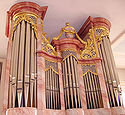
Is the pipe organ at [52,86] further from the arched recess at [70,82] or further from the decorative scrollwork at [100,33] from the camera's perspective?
the decorative scrollwork at [100,33]

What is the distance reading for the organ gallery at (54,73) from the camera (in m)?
4.14

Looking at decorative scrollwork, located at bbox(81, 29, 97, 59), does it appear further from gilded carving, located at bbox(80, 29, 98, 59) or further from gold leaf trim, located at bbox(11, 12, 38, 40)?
gold leaf trim, located at bbox(11, 12, 38, 40)

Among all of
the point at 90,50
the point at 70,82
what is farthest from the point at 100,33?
the point at 70,82

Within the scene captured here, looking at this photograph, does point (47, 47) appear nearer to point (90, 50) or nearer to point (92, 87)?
point (90, 50)

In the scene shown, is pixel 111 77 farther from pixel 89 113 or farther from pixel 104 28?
pixel 104 28

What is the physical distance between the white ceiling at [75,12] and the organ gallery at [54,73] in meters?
0.28

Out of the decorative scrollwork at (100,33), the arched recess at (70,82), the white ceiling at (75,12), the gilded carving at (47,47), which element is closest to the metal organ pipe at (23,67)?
the gilded carving at (47,47)

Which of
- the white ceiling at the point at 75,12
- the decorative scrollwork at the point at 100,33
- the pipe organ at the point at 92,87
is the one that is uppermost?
the white ceiling at the point at 75,12

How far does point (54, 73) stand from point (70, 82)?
0.53 m

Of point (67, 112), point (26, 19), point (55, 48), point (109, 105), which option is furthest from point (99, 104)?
point (26, 19)

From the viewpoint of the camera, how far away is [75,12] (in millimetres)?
6047

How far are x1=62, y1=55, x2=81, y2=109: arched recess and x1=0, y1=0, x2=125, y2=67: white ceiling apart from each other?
1722 millimetres

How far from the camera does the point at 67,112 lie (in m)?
4.43

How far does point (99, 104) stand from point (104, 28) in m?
2.74
